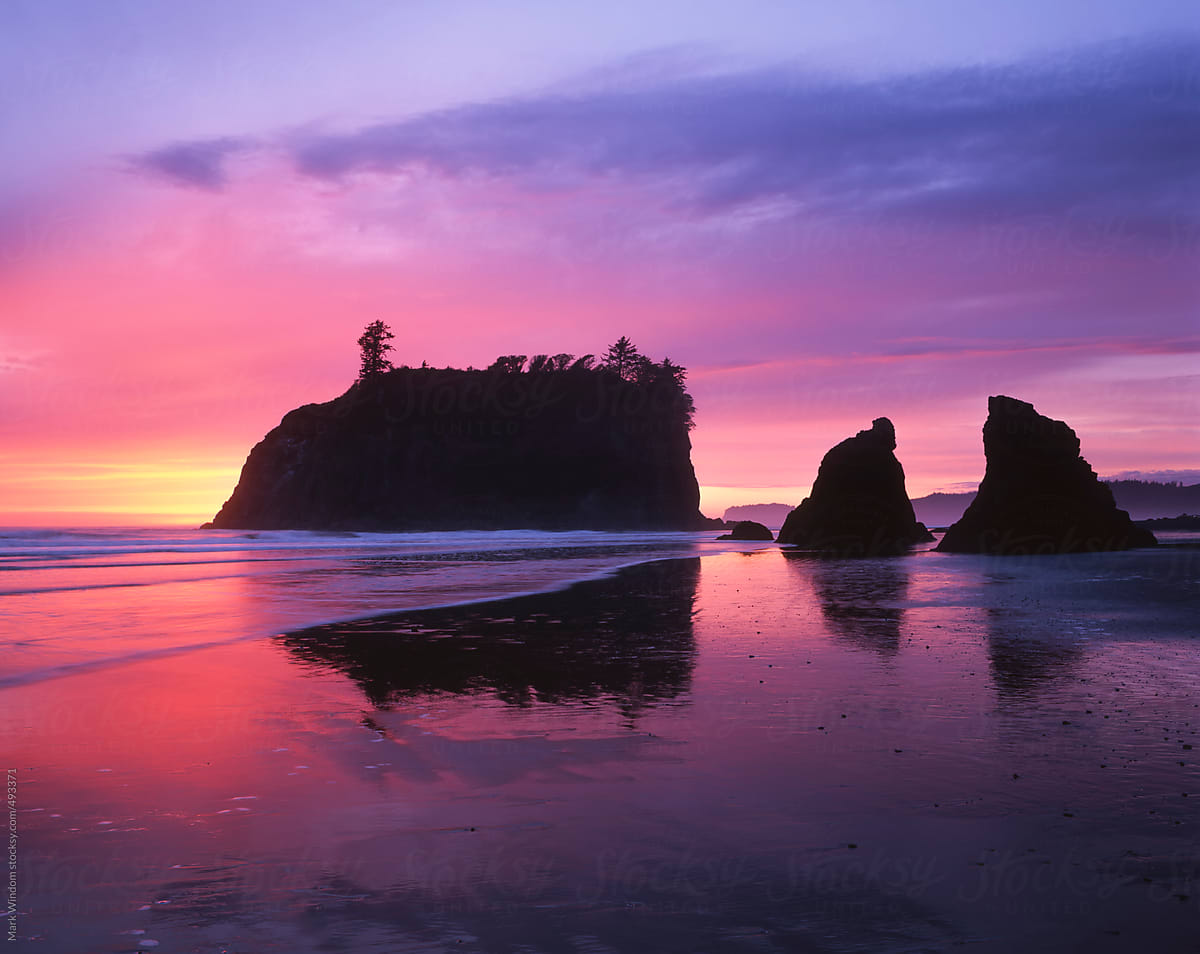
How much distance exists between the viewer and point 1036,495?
41.5 meters

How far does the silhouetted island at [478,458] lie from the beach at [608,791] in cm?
9618

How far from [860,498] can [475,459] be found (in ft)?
214

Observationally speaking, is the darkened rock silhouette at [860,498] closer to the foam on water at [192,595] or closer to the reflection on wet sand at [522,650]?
the foam on water at [192,595]

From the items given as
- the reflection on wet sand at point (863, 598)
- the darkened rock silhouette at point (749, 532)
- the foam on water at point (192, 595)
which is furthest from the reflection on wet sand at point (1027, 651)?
the darkened rock silhouette at point (749, 532)

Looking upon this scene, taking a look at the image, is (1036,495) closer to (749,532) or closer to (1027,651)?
(749,532)

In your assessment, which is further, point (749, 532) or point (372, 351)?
point (372, 351)

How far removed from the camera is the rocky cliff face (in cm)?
10781

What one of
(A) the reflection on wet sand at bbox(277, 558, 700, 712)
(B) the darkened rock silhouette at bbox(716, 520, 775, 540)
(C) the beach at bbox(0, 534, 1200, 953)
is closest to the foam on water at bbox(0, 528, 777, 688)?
(C) the beach at bbox(0, 534, 1200, 953)

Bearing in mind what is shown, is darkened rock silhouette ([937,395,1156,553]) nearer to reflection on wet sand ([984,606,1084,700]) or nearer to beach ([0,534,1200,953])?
reflection on wet sand ([984,606,1084,700])

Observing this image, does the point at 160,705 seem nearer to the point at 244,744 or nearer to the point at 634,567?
the point at 244,744

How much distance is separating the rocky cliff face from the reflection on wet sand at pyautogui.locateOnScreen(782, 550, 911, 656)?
76.5m

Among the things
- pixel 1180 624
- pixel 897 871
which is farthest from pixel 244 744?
pixel 1180 624

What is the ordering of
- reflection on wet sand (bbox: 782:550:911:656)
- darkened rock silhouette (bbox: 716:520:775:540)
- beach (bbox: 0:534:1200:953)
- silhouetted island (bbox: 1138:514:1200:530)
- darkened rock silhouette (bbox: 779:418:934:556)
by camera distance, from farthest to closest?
1. silhouetted island (bbox: 1138:514:1200:530)
2. darkened rock silhouette (bbox: 716:520:775:540)
3. darkened rock silhouette (bbox: 779:418:934:556)
4. reflection on wet sand (bbox: 782:550:911:656)
5. beach (bbox: 0:534:1200:953)

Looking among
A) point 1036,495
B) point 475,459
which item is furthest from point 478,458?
point 1036,495
